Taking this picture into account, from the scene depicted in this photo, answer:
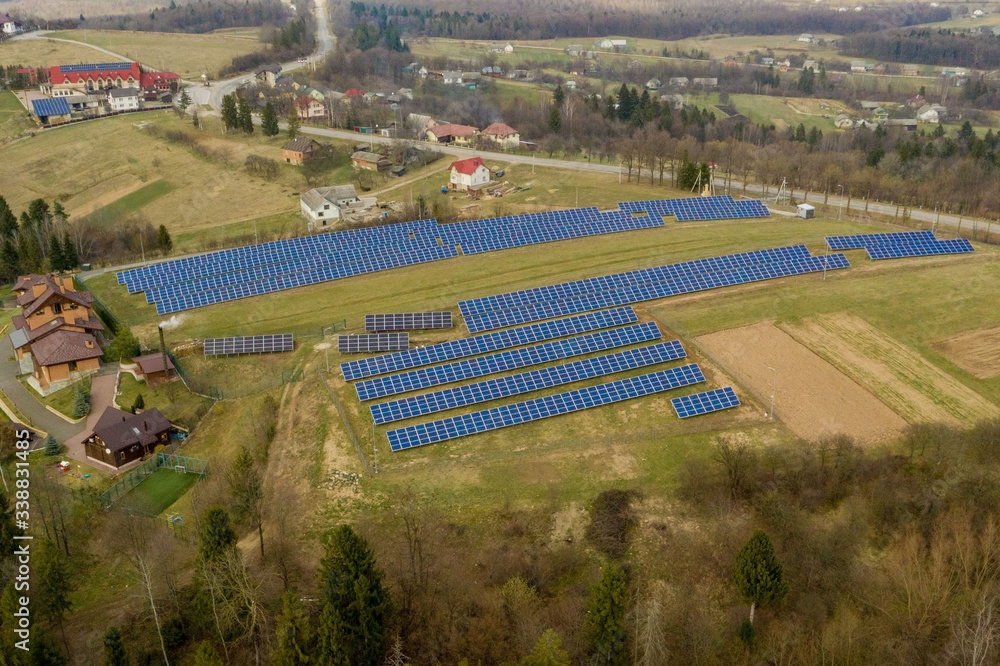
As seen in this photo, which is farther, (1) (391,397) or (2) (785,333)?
(2) (785,333)

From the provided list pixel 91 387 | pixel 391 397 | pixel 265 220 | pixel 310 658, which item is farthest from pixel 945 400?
pixel 265 220

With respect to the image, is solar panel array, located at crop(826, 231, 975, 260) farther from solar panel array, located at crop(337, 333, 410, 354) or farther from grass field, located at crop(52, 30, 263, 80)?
grass field, located at crop(52, 30, 263, 80)

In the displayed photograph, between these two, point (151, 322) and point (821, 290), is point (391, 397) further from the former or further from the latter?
point (821, 290)

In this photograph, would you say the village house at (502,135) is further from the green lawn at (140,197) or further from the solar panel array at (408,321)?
the solar panel array at (408,321)

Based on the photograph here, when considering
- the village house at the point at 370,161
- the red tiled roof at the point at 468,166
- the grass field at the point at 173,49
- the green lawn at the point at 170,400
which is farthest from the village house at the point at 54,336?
the grass field at the point at 173,49

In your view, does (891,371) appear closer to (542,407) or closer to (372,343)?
(542,407)

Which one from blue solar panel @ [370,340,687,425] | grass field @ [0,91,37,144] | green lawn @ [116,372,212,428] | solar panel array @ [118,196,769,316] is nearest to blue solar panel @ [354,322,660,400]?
blue solar panel @ [370,340,687,425]

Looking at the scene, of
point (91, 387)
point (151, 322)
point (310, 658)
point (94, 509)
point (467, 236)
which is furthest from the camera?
point (467, 236)
